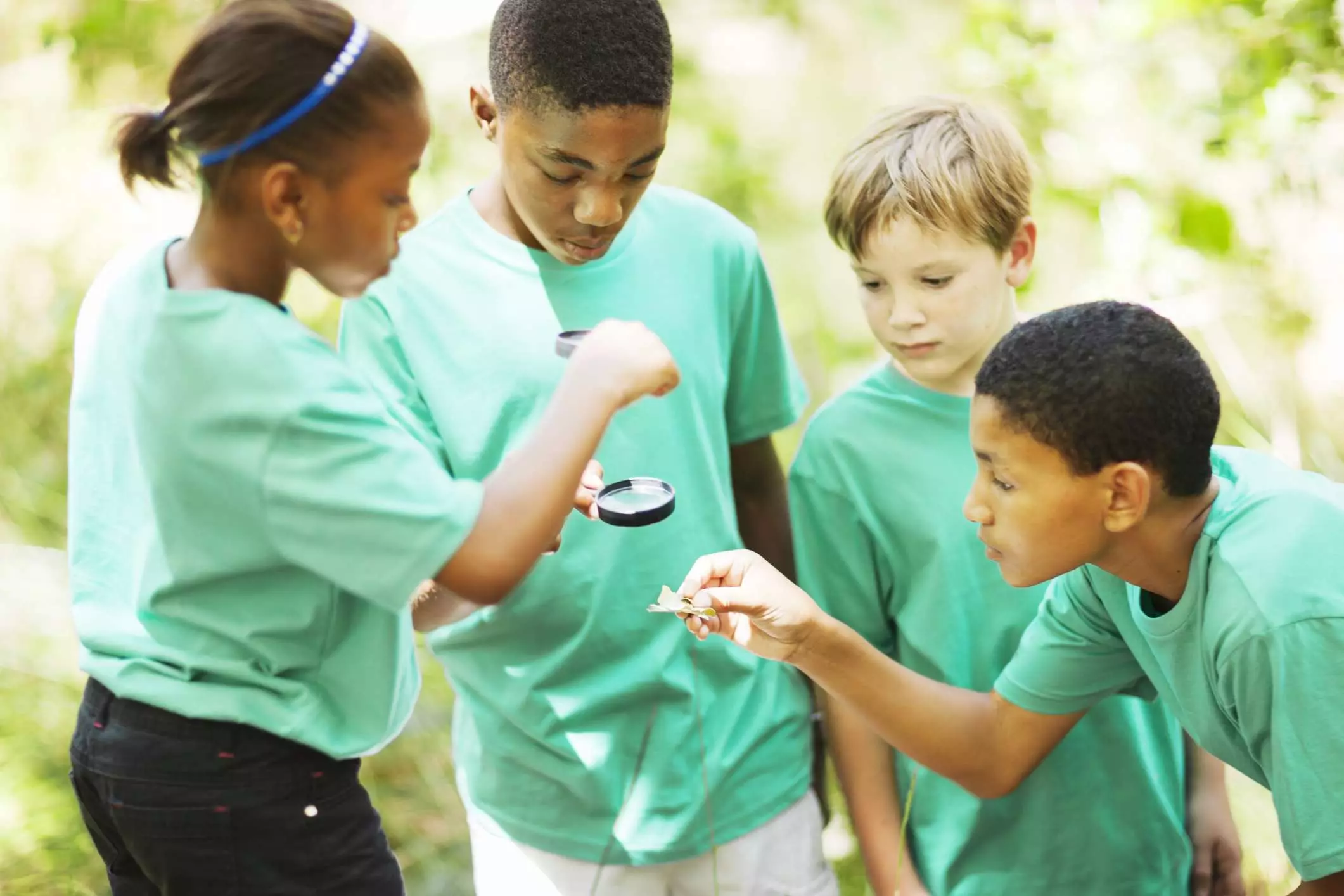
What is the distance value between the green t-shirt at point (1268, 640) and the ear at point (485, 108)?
4.07 feet

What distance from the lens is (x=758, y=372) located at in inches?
93.5

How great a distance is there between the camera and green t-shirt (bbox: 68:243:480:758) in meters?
1.46

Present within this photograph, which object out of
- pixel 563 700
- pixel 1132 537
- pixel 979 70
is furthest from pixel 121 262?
pixel 979 70

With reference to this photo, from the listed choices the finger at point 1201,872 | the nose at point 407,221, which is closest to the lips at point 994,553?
the finger at point 1201,872

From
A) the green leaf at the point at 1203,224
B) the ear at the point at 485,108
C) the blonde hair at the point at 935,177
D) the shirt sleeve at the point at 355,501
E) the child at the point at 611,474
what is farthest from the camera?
the green leaf at the point at 1203,224

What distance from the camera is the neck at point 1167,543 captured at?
184 centimetres

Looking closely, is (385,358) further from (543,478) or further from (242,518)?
(543,478)

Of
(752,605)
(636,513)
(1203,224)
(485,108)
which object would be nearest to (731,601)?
(752,605)

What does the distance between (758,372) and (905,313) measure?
301mm

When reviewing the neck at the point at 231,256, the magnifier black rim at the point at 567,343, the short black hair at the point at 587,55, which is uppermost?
the short black hair at the point at 587,55

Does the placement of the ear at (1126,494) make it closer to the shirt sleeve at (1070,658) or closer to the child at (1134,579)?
the child at (1134,579)

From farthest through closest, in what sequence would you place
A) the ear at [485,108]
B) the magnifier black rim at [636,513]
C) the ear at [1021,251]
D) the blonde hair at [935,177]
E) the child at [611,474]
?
1. the ear at [1021,251]
2. the blonde hair at [935,177]
3. the ear at [485,108]
4. the child at [611,474]
5. the magnifier black rim at [636,513]

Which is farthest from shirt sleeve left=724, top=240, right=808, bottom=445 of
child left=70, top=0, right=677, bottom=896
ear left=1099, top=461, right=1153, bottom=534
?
child left=70, top=0, right=677, bottom=896

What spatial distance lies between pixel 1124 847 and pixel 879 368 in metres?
0.94
